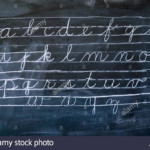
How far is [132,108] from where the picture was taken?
2795 mm

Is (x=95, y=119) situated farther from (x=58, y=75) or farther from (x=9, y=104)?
(x=9, y=104)

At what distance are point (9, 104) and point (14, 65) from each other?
29 centimetres

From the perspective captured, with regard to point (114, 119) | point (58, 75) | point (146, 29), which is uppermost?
point (146, 29)

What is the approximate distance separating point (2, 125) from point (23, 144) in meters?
0.21

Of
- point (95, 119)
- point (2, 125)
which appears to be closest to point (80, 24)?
point (95, 119)

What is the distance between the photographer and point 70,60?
2766 millimetres

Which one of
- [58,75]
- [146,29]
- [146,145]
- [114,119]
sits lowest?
[146,145]

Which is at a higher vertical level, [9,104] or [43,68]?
[43,68]

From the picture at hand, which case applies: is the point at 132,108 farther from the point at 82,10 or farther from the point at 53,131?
the point at 82,10

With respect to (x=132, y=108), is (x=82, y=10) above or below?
above

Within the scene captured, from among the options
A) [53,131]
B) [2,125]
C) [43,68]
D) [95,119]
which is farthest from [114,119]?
[2,125]

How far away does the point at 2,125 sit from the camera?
280 cm

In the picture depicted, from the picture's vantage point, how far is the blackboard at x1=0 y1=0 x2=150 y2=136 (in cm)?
276

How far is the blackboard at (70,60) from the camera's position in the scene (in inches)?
109
